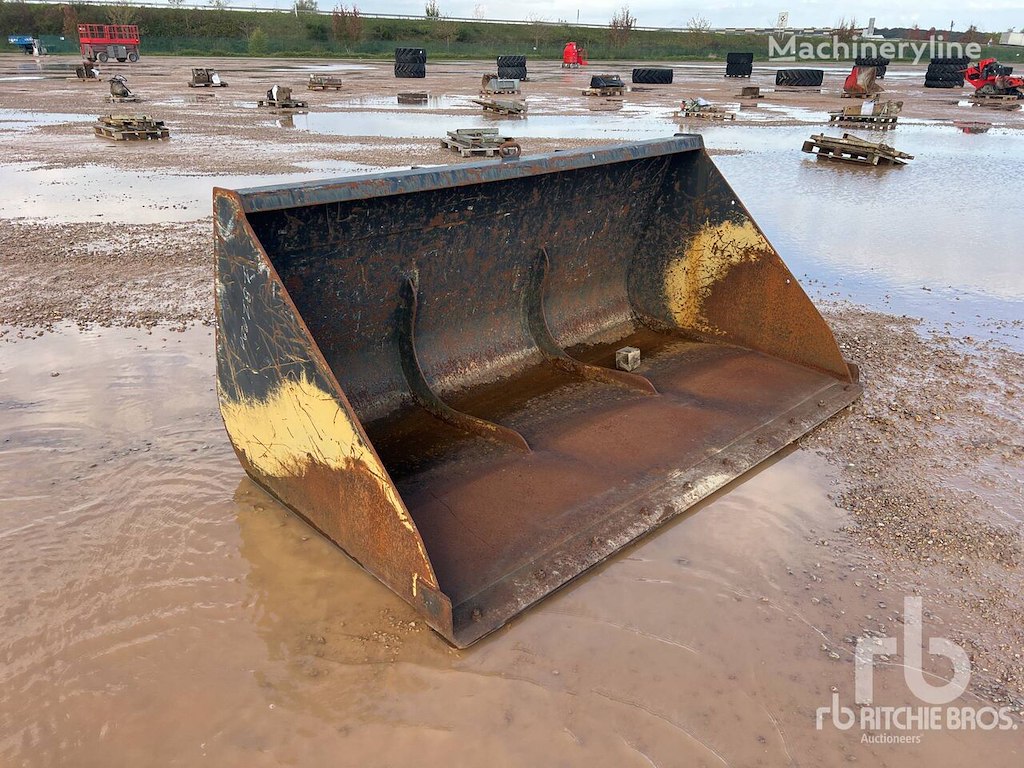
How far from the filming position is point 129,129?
49.5ft

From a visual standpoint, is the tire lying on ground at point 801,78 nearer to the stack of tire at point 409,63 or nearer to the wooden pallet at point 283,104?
the stack of tire at point 409,63

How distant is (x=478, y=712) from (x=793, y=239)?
7273 millimetres

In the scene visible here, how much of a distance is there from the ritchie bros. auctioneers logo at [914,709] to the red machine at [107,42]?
46.2m

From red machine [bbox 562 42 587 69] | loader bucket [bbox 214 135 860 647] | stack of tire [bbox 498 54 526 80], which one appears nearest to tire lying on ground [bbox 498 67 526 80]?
stack of tire [bbox 498 54 526 80]

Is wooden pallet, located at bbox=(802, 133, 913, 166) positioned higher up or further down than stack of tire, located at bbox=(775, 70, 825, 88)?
further down

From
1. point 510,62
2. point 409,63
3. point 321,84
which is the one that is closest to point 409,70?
point 409,63

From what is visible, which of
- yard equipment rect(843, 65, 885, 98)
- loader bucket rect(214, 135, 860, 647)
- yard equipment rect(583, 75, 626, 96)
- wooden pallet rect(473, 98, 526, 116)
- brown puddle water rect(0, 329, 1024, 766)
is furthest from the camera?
yard equipment rect(583, 75, 626, 96)

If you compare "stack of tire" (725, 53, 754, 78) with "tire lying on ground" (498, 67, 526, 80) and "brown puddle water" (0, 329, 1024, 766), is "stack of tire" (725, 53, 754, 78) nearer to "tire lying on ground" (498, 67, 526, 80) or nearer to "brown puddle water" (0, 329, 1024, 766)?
"tire lying on ground" (498, 67, 526, 80)

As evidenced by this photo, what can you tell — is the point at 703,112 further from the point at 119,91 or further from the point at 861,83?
the point at 119,91

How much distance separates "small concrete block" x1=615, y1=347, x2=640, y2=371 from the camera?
4.61 metres

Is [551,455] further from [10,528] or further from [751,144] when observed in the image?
[751,144]

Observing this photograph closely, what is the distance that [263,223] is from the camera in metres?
3.04

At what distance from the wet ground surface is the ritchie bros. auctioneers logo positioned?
0.03m

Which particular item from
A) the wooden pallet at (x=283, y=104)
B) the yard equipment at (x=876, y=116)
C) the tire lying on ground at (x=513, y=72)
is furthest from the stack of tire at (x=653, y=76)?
the wooden pallet at (x=283, y=104)
